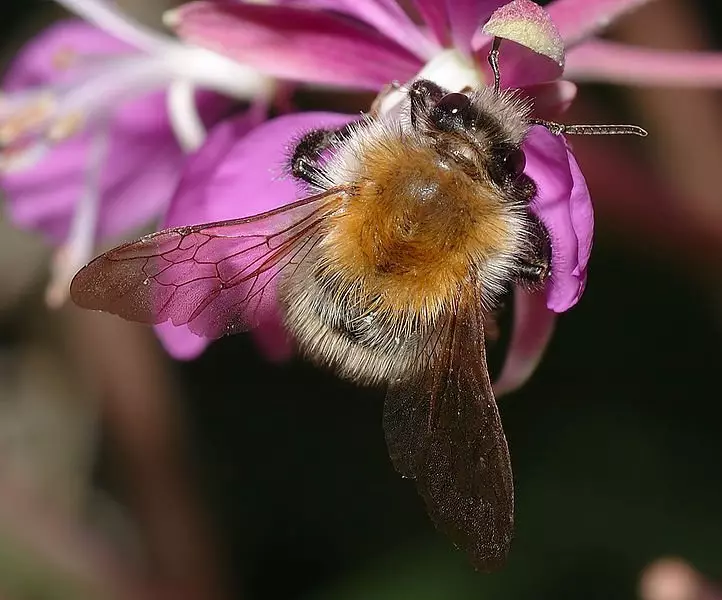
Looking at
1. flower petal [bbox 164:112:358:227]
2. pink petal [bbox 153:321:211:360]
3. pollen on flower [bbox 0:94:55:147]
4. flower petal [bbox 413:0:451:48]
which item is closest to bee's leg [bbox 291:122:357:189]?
flower petal [bbox 164:112:358:227]

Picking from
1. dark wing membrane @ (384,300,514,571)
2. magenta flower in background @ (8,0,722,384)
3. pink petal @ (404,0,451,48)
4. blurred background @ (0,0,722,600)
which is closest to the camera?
dark wing membrane @ (384,300,514,571)

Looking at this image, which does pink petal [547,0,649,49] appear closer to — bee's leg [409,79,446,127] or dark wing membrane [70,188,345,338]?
bee's leg [409,79,446,127]

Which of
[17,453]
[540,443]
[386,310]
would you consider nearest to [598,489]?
[540,443]

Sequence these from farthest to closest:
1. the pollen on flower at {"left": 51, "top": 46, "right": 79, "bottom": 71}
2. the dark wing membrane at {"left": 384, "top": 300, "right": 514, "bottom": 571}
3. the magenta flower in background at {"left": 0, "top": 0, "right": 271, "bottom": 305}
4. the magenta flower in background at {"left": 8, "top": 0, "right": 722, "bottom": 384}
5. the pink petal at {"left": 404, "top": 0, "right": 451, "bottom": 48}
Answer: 1. the pollen on flower at {"left": 51, "top": 46, "right": 79, "bottom": 71}
2. the magenta flower in background at {"left": 0, "top": 0, "right": 271, "bottom": 305}
3. the pink petal at {"left": 404, "top": 0, "right": 451, "bottom": 48}
4. the magenta flower in background at {"left": 8, "top": 0, "right": 722, "bottom": 384}
5. the dark wing membrane at {"left": 384, "top": 300, "right": 514, "bottom": 571}

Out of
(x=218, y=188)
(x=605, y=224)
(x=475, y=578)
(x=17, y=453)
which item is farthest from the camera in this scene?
(x=17, y=453)

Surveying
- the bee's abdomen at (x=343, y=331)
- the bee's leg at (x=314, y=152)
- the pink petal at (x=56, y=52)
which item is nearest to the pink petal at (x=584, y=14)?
the bee's leg at (x=314, y=152)

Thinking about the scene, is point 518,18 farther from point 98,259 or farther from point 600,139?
point 600,139
